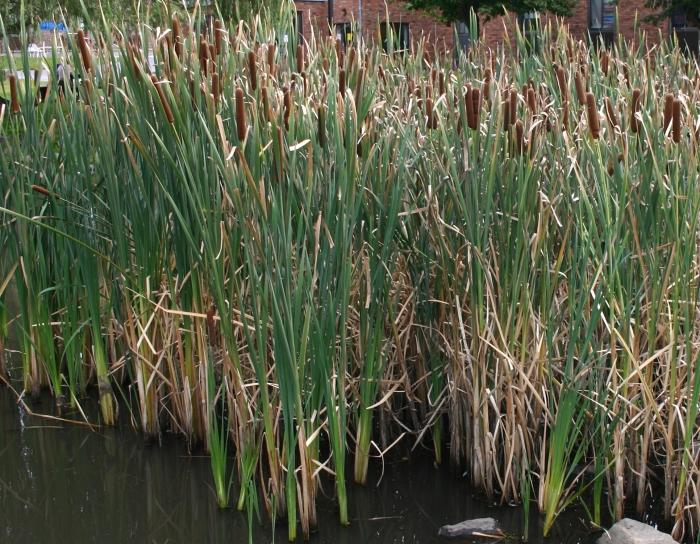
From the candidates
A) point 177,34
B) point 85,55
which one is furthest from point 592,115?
point 85,55

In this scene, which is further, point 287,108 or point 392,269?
point 392,269

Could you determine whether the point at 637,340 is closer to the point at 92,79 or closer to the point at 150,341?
the point at 150,341

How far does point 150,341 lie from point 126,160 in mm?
593

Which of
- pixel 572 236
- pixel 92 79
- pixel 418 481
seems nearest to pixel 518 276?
pixel 572 236

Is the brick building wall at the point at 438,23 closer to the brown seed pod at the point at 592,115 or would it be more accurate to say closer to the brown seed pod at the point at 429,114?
the brown seed pod at the point at 429,114

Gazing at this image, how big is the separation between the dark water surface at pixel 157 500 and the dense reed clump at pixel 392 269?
81 millimetres

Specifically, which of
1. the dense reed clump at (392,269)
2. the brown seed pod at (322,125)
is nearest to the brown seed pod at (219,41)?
the dense reed clump at (392,269)

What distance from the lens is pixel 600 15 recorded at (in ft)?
83.4

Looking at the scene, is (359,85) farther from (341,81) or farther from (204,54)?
(204,54)

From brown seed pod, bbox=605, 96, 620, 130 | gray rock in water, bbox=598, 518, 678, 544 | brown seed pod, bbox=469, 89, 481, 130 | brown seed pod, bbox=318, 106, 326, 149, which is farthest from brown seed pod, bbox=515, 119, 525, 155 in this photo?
gray rock in water, bbox=598, 518, 678, 544

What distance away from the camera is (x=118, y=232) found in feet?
9.92

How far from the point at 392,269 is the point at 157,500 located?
1.03m

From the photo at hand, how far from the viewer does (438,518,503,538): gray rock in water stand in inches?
106

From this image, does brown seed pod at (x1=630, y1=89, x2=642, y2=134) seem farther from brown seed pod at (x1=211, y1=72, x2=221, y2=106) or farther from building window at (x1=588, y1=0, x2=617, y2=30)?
building window at (x1=588, y1=0, x2=617, y2=30)
